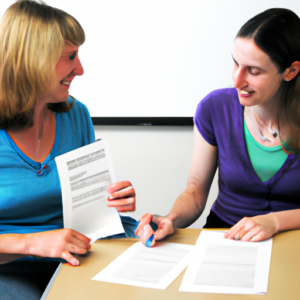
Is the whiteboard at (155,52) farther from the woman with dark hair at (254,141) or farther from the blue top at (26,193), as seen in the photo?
the blue top at (26,193)

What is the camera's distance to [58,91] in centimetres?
118

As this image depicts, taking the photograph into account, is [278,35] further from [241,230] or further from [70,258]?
[70,258]

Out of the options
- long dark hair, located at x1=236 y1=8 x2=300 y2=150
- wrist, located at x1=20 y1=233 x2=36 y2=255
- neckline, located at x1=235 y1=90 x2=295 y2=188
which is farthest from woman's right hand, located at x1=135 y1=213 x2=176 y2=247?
long dark hair, located at x1=236 y1=8 x2=300 y2=150

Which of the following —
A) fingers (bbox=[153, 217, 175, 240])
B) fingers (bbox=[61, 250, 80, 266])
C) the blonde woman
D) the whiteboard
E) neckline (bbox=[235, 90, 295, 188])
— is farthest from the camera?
the whiteboard

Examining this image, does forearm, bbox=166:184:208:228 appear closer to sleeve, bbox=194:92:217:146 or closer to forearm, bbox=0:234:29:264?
sleeve, bbox=194:92:217:146

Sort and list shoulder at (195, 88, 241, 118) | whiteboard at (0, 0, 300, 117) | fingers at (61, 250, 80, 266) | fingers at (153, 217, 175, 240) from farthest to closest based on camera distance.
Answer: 1. whiteboard at (0, 0, 300, 117)
2. shoulder at (195, 88, 241, 118)
3. fingers at (153, 217, 175, 240)
4. fingers at (61, 250, 80, 266)

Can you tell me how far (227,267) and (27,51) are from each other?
2.70 feet

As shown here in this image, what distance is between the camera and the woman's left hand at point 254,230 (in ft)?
3.08

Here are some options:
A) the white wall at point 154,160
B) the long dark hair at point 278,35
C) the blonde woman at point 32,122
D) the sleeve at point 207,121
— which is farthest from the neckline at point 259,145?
the white wall at point 154,160

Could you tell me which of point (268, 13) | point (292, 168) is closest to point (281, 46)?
point (268, 13)

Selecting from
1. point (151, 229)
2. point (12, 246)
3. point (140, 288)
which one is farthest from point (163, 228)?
point (12, 246)

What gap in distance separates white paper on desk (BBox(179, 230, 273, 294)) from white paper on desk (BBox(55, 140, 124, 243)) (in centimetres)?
26

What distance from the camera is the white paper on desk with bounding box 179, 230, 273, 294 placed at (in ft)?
2.39

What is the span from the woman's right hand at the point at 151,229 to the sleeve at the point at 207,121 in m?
0.42
